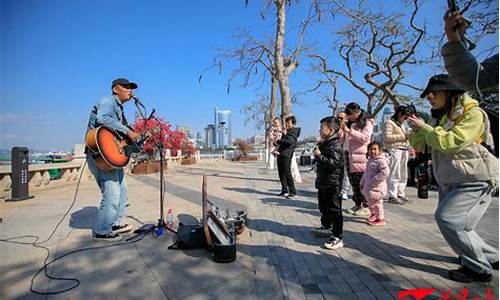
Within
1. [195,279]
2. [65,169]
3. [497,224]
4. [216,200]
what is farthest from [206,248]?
[65,169]

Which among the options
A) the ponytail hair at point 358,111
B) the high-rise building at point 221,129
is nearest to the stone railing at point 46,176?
the ponytail hair at point 358,111

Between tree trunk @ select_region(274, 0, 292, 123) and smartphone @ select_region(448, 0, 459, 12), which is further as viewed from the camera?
tree trunk @ select_region(274, 0, 292, 123)

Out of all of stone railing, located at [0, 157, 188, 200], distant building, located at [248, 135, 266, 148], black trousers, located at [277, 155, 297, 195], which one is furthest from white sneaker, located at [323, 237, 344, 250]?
distant building, located at [248, 135, 266, 148]

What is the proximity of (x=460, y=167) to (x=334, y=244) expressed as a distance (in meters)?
1.57

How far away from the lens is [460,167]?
82.2 inches

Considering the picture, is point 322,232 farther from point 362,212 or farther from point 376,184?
point 362,212

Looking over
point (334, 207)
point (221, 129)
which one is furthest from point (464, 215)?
point (221, 129)

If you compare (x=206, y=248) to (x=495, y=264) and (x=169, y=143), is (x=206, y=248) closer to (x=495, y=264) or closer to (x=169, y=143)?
(x=495, y=264)

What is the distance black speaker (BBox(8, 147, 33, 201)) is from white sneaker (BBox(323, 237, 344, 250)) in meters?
6.52

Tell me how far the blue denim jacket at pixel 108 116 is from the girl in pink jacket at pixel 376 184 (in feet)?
10.5

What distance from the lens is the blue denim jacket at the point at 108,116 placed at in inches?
142

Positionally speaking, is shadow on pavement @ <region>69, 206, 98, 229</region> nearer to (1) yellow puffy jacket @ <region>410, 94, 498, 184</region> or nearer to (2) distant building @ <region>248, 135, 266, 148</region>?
(1) yellow puffy jacket @ <region>410, 94, 498, 184</region>

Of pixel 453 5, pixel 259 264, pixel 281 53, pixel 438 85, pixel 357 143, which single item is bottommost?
pixel 259 264

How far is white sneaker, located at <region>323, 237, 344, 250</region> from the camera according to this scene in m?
3.28
